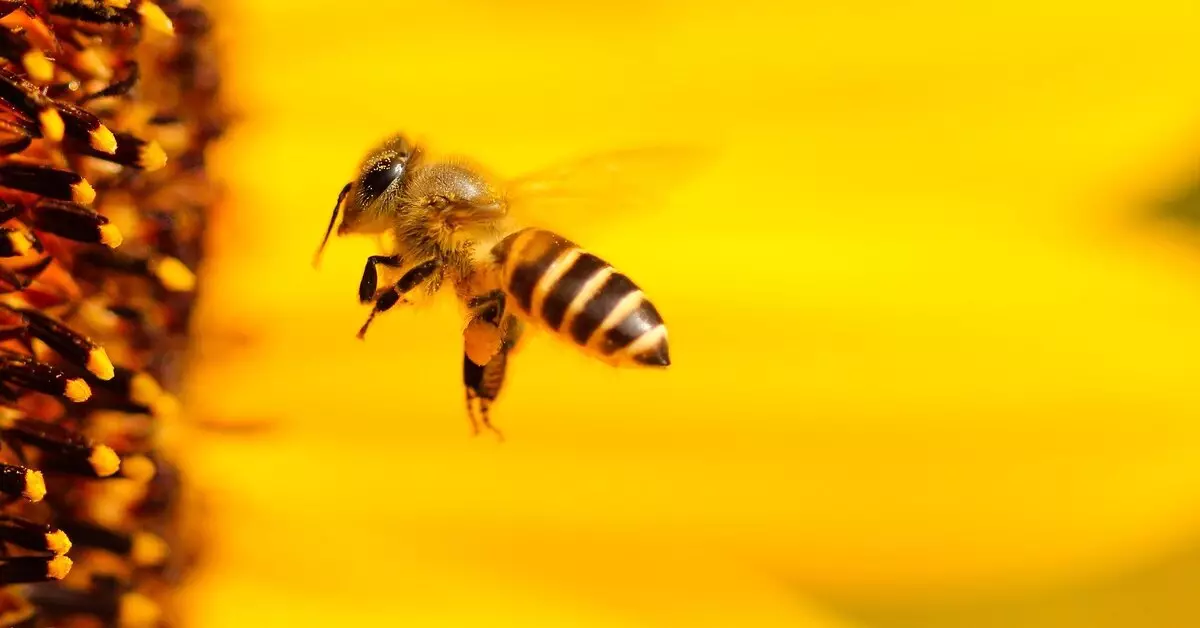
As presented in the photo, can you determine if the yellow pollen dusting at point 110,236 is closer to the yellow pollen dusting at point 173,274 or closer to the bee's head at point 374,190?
the yellow pollen dusting at point 173,274

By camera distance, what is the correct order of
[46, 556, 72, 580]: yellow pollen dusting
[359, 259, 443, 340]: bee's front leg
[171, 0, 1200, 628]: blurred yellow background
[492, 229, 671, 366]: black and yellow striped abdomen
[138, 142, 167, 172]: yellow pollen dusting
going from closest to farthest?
[492, 229, 671, 366]: black and yellow striped abdomen < [359, 259, 443, 340]: bee's front leg < [46, 556, 72, 580]: yellow pollen dusting < [138, 142, 167, 172]: yellow pollen dusting < [171, 0, 1200, 628]: blurred yellow background

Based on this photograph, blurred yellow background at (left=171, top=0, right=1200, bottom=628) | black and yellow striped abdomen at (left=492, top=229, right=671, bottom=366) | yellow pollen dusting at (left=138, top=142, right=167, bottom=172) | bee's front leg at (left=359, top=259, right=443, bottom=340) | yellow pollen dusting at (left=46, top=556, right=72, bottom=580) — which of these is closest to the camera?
black and yellow striped abdomen at (left=492, top=229, right=671, bottom=366)

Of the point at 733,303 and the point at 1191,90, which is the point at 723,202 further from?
→ the point at 1191,90

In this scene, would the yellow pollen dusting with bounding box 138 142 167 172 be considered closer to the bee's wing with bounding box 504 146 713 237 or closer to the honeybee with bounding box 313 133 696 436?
the honeybee with bounding box 313 133 696 436

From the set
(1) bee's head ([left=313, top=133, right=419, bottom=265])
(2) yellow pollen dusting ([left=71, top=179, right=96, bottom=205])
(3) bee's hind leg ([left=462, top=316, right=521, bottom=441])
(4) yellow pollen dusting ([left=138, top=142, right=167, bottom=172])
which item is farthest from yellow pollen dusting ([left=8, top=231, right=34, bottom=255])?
(3) bee's hind leg ([left=462, top=316, right=521, bottom=441])

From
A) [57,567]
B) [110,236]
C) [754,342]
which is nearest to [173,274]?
[110,236]

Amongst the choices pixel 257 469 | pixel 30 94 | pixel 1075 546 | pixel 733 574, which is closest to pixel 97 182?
pixel 30 94
